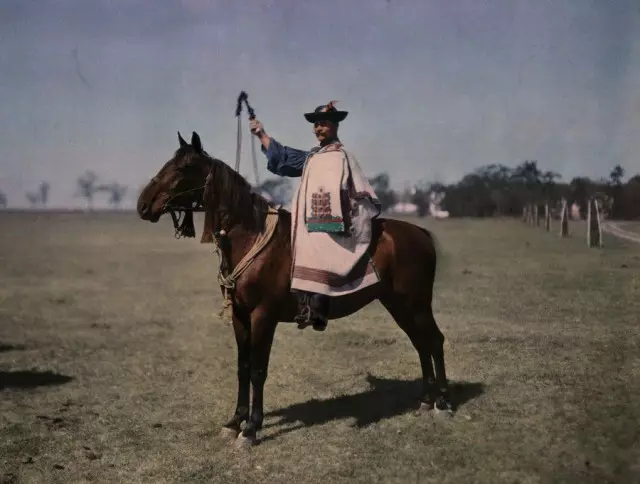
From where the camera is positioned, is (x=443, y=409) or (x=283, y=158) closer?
(x=283, y=158)

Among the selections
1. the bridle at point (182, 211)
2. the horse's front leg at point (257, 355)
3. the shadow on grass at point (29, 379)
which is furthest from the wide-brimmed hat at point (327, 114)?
the shadow on grass at point (29, 379)

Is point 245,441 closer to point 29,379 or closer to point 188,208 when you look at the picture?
point 188,208

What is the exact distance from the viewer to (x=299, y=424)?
257 inches

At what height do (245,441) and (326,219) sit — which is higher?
(326,219)

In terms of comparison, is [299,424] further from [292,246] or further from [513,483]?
[513,483]

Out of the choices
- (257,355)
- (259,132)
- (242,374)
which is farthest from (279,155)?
(242,374)

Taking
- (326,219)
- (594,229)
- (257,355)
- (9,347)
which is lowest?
(9,347)

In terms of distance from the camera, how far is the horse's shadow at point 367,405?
6609 mm

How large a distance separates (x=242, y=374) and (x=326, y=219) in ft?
5.67

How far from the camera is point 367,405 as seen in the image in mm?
7062

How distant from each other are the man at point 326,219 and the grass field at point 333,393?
1345 mm

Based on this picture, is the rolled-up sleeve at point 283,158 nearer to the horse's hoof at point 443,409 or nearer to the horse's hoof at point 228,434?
the horse's hoof at point 228,434

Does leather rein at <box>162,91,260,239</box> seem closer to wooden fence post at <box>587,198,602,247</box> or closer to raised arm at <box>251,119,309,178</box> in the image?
raised arm at <box>251,119,309,178</box>

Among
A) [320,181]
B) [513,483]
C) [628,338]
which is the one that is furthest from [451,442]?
[628,338]
